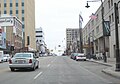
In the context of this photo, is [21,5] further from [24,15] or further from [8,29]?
[8,29]

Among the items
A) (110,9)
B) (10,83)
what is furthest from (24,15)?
(10,83)

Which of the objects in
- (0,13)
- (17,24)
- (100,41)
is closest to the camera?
(100,41)

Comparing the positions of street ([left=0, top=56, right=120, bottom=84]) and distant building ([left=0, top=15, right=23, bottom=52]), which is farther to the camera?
distant building ([left=0, top=15, right=23, bottom=52])

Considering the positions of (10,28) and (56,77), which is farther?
(10,28)

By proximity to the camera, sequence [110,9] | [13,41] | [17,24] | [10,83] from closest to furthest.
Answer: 1. [10,83]
2. [110,9]
3. [13,41]
4. [17,24]

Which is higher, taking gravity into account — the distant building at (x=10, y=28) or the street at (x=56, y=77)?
the distant building at (x=10, y=28)

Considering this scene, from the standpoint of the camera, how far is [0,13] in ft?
408

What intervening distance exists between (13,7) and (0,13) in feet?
21.0

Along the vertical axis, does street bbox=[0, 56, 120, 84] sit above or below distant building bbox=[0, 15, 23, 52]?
below

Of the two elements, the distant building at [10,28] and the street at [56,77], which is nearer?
the street at [56,77]

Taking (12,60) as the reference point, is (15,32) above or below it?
above

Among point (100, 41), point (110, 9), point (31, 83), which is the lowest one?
point (31, 83)

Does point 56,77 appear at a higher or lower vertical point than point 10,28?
lower

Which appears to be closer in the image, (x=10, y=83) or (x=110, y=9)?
(x=10, y=83)
